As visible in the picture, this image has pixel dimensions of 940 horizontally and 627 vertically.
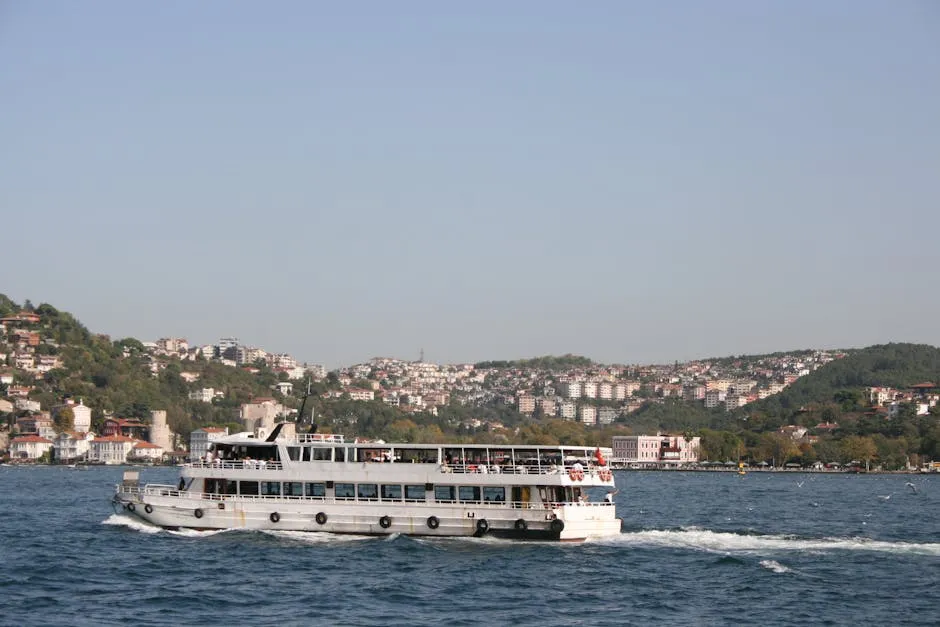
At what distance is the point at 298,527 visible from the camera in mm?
45750

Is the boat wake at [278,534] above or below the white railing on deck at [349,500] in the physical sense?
below

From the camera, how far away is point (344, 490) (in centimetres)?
4609

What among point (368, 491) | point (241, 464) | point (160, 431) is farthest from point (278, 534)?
point (160, 431)

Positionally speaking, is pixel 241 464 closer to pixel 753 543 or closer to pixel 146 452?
pixel 753 543

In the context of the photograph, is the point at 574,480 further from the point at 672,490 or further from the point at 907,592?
the point at 672,490

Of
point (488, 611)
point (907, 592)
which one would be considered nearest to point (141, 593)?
point (488, 611)

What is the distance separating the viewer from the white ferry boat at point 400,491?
1768 inches

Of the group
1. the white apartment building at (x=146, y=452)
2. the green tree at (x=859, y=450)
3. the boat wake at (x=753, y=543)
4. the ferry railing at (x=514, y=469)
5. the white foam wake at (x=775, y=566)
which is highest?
the white apartment building at (x=146, y=452)

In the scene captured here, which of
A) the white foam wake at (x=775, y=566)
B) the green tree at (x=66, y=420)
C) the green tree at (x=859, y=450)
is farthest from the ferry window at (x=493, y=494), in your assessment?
the green tree at (x=66, y=420)

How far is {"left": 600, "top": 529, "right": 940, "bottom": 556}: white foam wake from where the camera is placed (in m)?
45.2

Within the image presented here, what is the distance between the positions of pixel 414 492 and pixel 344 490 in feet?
8.07

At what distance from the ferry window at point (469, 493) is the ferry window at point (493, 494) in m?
0.25

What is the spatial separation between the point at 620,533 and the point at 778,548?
5.45m

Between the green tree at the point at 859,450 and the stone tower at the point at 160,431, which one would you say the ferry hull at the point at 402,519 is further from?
the stone tower at the point at 160,431
